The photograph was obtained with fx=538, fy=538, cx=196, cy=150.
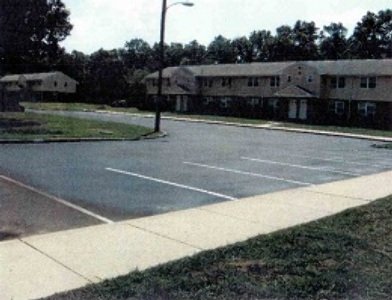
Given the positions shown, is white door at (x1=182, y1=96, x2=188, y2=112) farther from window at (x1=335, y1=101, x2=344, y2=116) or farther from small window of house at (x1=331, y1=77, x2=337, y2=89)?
window at (x1=335, y1=101, x2=344, y2=116)

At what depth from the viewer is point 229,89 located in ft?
204

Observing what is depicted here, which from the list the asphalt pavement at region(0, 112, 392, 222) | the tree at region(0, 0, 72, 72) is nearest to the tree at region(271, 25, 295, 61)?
the tree at region(0, 0, 72, 72)

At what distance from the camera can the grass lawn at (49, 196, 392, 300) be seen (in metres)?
5.64

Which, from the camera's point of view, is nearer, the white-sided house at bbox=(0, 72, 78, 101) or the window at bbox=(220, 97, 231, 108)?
the window at bbox=(220, 97, 231, 108)

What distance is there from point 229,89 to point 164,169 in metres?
47.4

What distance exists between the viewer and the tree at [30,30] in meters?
31.5

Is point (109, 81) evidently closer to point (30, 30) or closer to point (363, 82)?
point (363, 82)

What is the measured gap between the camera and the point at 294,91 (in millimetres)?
53031

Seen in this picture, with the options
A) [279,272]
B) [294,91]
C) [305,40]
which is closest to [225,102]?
[294,91]

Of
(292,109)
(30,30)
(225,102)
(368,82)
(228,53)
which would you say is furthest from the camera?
(228,53)

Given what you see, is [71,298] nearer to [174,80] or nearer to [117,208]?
[117,208]

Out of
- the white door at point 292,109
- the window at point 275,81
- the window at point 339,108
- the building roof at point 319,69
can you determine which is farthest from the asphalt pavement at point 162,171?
the window at point 275,81

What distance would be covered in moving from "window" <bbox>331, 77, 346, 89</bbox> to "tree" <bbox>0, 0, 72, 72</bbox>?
25980mm

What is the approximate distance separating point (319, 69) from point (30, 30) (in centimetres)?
2986
